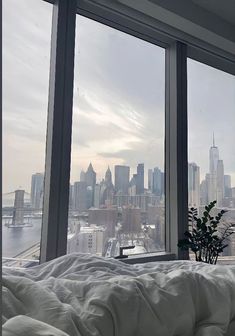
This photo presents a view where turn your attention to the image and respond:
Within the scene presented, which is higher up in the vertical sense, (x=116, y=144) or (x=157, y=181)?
(x=116, y=144)

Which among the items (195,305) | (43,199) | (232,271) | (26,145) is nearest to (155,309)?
(195,305)

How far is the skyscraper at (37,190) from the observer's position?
164 cm

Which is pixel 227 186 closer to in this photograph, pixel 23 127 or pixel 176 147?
pixel 176 147

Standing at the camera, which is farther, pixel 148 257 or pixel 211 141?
pixel 211 141

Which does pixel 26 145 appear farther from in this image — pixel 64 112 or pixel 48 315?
pixel 48 315

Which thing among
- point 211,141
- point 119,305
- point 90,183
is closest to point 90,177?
point 90,183

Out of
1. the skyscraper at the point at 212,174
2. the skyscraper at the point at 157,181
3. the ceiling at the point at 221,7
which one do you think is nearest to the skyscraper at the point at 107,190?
the skyscraper at the point at 157,181

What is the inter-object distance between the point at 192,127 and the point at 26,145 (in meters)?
1.30

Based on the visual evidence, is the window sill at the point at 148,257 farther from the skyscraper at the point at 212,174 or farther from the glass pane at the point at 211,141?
the skyscraper at the point at 212,174

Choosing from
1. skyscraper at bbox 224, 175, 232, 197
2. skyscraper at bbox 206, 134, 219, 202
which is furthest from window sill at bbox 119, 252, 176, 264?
skyscraper at bbox 224, 175, 232, 197

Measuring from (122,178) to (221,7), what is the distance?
1.42 meters

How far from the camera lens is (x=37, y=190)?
1.65m

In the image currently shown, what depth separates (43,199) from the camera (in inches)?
65.3

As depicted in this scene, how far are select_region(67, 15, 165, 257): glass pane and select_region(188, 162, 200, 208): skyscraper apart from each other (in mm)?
235
